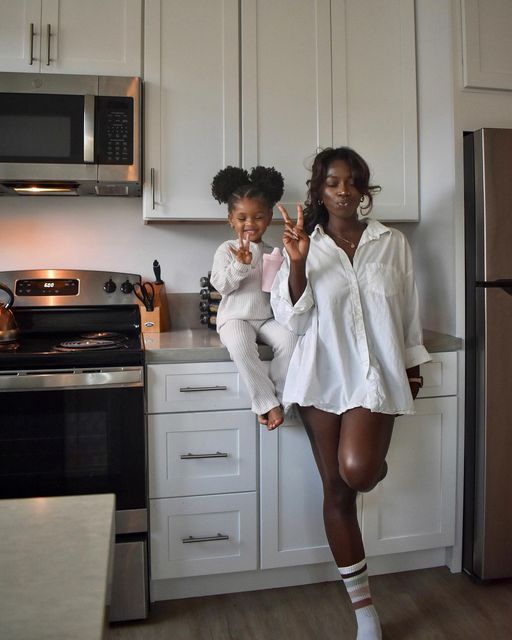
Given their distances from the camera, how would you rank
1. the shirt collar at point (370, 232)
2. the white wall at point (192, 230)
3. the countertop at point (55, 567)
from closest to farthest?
the countertop at point (55, 567)
the shirt collar at point (370, 232)
the white wall at point (192, 230)

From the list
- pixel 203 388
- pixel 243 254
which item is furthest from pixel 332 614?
pixel 243 254

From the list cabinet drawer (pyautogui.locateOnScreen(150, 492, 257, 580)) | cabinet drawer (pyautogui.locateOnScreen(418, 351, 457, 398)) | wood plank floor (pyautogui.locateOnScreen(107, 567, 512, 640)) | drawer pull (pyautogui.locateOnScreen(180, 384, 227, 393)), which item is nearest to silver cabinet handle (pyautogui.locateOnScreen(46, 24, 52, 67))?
drawer pull (pyautogui.locateOnScreen(180, 384, 227, 393))

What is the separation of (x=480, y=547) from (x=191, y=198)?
168 centimetres

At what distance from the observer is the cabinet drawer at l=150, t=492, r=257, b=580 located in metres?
1.93

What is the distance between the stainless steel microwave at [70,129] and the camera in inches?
80.8

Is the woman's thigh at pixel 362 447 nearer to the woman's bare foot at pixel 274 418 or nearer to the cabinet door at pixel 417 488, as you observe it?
the woman's bare foot at pixel 274 418

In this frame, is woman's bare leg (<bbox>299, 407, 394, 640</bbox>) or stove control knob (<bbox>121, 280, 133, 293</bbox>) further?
stove control knob (<bbox>121, 280, 133, 293</bbox>)

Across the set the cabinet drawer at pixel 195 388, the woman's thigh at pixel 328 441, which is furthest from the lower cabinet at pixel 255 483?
the woman's thigh at pixel 328 441

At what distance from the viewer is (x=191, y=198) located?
219 centimetres

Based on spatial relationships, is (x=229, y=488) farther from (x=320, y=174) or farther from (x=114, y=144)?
(x=114, y=144)

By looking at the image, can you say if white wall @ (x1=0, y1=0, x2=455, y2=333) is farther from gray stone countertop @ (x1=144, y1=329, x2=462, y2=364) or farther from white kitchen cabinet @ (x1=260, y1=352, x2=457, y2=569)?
white kitchen cabinet @ (x1=260, y1=352, x2=457, y2=569)

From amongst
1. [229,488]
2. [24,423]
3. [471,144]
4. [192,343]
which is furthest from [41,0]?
[229,488]

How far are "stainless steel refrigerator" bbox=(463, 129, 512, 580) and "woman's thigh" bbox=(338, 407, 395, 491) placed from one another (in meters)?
0.55

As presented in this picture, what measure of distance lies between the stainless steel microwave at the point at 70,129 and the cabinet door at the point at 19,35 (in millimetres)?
52
